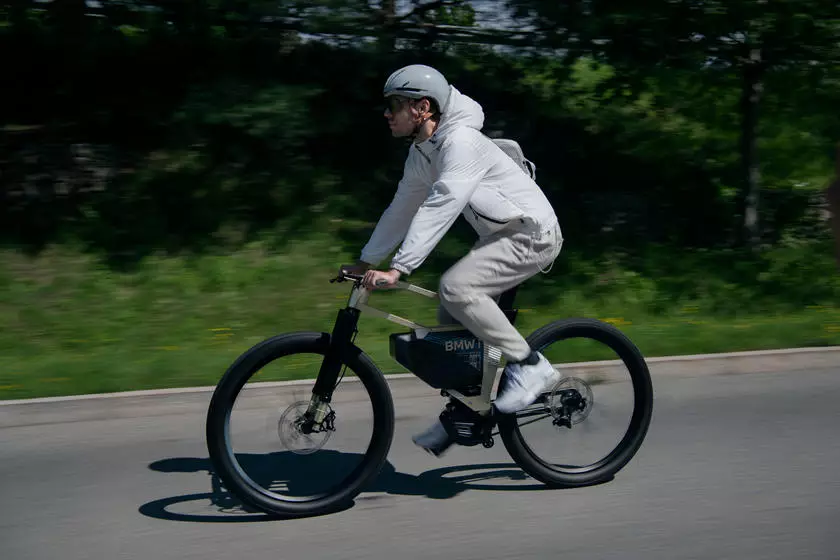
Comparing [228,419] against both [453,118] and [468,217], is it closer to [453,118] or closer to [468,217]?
[468,217]

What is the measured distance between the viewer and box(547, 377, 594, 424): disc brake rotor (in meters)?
5.14

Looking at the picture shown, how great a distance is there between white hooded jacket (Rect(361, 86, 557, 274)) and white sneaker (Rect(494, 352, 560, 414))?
66 cm

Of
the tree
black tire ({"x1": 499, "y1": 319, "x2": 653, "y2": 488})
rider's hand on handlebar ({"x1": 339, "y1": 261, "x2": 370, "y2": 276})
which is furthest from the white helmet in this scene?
the tree

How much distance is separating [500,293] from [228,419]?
139 centimetres

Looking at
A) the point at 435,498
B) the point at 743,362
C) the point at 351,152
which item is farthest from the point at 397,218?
the point at 351,152

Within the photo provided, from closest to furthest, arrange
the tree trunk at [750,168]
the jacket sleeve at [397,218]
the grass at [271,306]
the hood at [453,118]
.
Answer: the hood at [453,118]
the jacket sleeve at [397,218]
the grass at [271,306]
the tree trunk at [750,168]

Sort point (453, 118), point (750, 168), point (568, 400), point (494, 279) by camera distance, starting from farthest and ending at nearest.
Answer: point (750, 168)
point (568, 400)
point (494, 279)
point (453, 118)

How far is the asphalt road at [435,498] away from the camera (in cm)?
442

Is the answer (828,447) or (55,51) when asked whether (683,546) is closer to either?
(828,447)

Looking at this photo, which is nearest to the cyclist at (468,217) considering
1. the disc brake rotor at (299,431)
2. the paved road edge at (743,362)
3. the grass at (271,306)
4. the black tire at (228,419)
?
the black tire at (228,419)

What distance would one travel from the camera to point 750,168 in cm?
1380

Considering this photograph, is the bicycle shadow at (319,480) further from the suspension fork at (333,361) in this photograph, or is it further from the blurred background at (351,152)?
the blurred background at (351,152)

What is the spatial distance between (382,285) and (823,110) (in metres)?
9.81

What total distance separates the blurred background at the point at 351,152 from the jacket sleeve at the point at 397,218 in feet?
14.4
